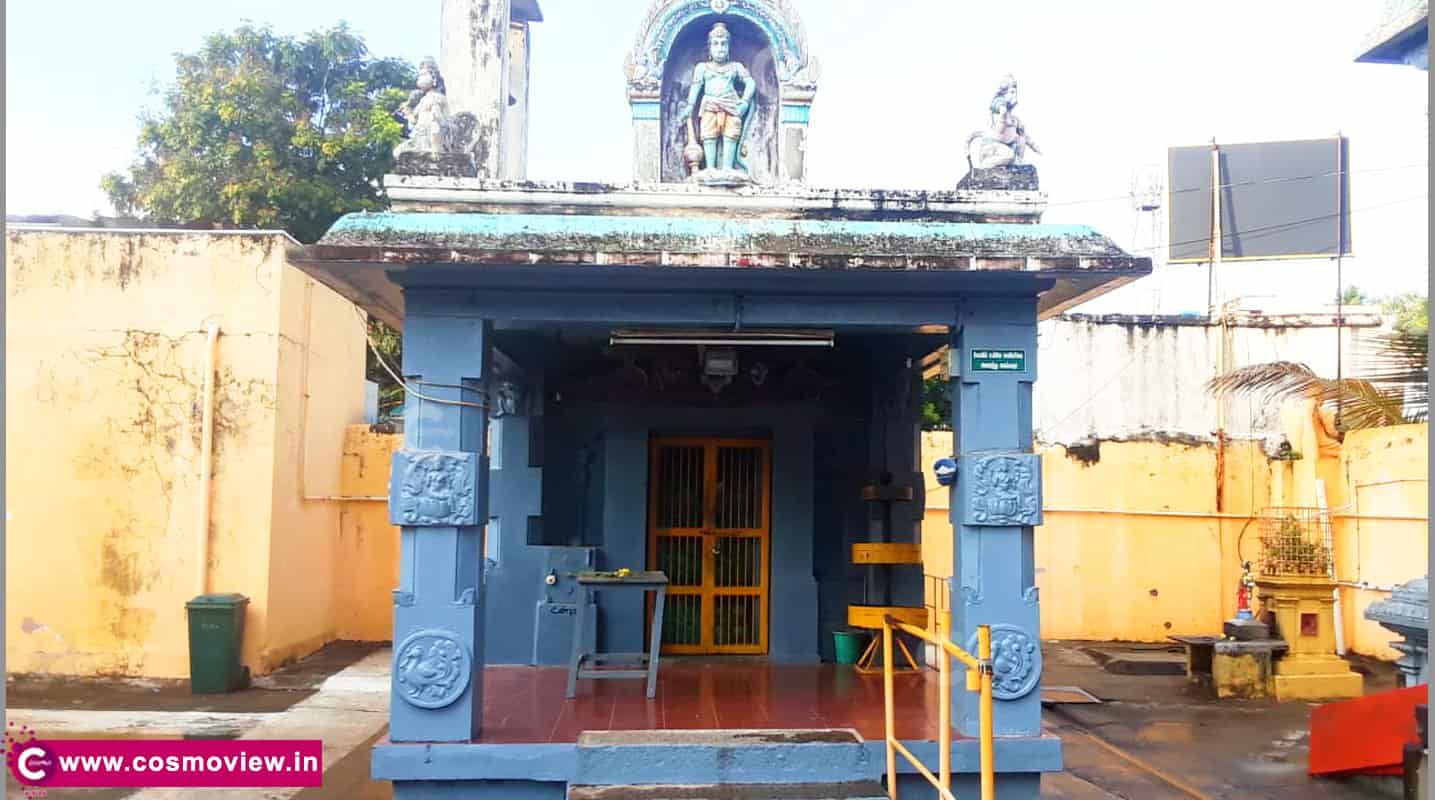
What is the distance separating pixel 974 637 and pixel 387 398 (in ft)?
54.4

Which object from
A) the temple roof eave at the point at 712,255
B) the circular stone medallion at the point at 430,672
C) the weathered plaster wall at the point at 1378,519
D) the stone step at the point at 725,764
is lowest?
the stone step at the point at 725,764

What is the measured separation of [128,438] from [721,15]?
27.9 feet

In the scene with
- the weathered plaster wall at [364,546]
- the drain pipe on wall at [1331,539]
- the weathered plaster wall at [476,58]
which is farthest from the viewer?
the weathered plaster wall at [364,546]

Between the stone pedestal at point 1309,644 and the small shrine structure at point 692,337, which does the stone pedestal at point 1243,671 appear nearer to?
the stone pedestal at point 1309,644

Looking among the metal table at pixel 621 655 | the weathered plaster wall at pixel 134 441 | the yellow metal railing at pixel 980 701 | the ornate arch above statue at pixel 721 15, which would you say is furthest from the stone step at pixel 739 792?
the weathered plaster wall at pixel 134 441

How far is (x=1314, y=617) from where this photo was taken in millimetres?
12398

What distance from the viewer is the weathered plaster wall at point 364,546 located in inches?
581

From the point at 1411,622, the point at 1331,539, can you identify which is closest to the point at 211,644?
the point at 1411,622

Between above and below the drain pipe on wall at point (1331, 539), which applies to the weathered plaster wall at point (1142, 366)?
above

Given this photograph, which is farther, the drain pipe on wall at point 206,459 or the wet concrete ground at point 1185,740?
the drain pipe on wall at point 206,459

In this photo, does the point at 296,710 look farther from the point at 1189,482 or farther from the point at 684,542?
the point at 1189,482

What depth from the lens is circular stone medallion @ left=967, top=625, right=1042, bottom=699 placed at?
6129 mm

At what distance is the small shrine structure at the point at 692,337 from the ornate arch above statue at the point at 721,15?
0.05 feet

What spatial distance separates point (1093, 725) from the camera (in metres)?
10.7
